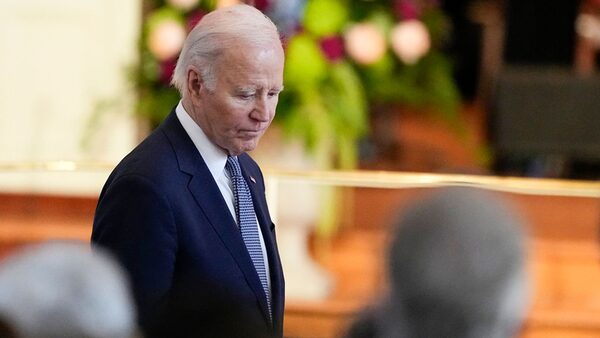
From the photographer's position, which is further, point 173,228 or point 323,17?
point 323,17

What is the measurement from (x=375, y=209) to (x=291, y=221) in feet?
2.98

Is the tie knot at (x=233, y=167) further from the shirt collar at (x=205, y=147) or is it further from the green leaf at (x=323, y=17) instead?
the green leaf at (x=323, y=17)

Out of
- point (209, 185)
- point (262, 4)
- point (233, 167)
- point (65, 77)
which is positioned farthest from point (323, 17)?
point (209, 185)

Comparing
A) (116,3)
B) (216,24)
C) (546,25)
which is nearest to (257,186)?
(216,24)

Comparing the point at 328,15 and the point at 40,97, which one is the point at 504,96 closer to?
the point at 328,15

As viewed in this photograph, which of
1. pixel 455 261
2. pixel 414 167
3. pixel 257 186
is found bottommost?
pixel 414 167

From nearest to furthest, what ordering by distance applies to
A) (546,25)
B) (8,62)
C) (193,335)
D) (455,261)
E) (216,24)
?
1. (455,261)
2. (193,335)
3. (216,24)
4. (8,62)
5. (546,25)

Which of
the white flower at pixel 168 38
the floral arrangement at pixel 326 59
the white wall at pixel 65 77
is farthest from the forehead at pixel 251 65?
the white wall at pixel 65 77

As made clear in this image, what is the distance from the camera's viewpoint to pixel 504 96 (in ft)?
24.7

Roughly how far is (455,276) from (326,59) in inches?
177

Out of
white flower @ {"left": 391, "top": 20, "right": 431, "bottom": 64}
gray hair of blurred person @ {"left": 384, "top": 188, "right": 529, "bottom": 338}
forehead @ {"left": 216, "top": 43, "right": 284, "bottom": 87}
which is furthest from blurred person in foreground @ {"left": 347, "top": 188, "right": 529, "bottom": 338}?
white flower @ {"left": 391, "top": 20, "right": 431, "bottom": 64}

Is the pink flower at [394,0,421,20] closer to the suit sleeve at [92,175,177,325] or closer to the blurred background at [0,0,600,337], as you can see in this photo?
the blurred background at [0,0,600,337]

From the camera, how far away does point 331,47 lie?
230 inches

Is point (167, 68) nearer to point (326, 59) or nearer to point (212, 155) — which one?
point (326, 59)
